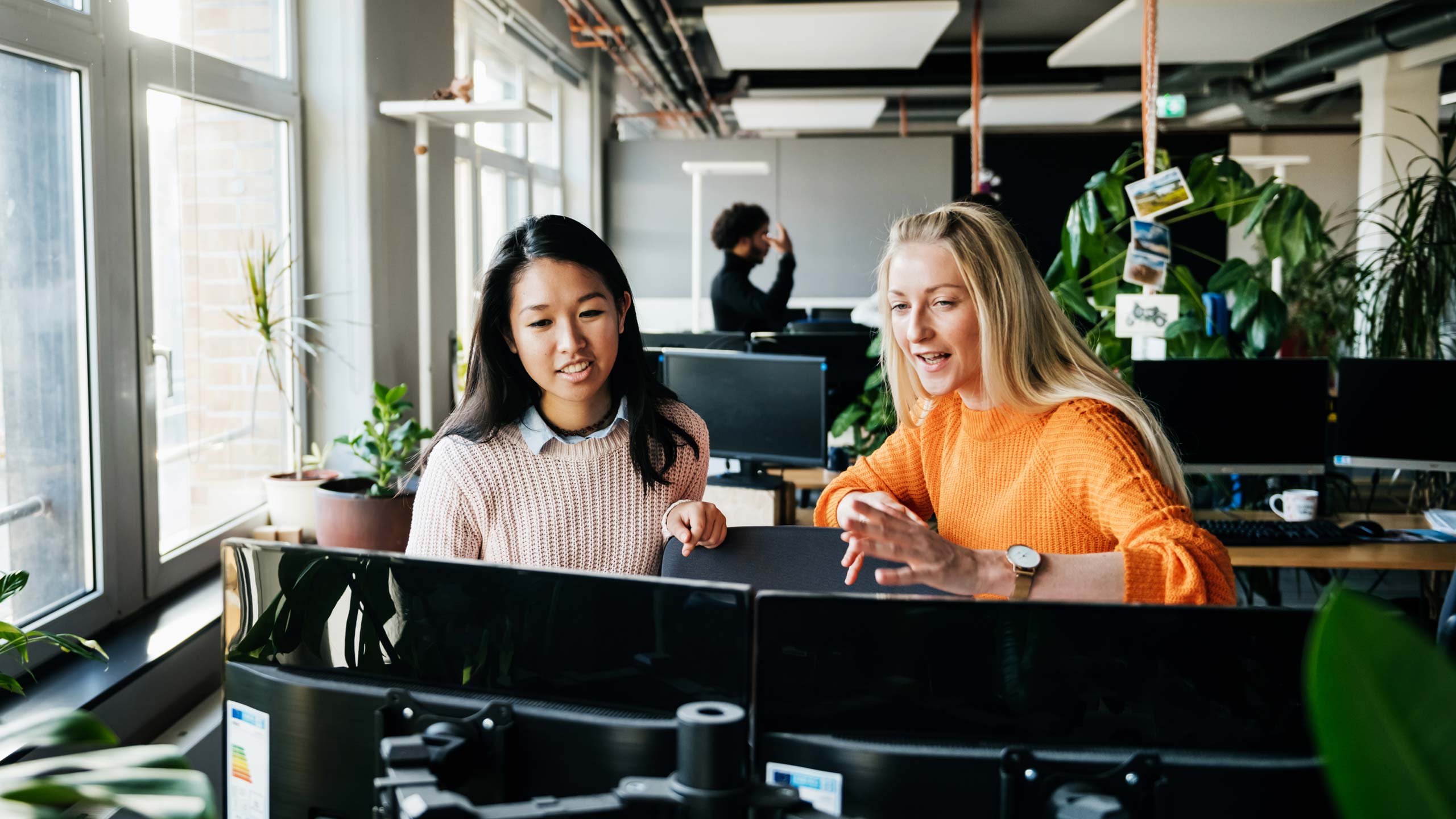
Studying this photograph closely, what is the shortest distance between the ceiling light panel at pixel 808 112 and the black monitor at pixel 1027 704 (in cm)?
773

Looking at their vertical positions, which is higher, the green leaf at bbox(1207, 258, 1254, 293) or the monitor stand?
the green leaf at bbox(1207, 258, 1254, 293)

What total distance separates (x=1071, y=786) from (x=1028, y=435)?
95cm

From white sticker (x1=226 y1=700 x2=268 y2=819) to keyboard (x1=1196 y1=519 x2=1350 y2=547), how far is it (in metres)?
2.60

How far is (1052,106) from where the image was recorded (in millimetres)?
8078

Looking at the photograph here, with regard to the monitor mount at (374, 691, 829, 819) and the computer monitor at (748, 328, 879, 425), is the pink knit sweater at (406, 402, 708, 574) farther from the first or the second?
the computer monitor at (748, 328, 879, 425)

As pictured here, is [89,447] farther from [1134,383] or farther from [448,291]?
[1134,383]

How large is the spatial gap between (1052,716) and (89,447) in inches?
89.6

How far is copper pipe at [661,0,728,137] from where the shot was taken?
5824mm

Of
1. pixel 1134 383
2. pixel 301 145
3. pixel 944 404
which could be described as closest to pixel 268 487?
pixel 301 145

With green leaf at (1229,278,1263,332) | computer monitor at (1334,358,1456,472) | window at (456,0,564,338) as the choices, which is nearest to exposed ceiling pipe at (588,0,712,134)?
window at (456,0,564,338)

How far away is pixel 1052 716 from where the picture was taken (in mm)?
666

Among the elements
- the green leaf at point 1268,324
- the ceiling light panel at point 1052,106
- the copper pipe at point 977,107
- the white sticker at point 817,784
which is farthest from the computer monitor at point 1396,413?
the ceiling light panel at point 1052,106

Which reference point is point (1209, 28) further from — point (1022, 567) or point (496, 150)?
point (1022, 567)

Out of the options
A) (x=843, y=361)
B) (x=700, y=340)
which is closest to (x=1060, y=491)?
(x=843, y=361)
